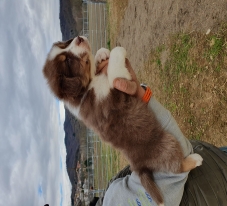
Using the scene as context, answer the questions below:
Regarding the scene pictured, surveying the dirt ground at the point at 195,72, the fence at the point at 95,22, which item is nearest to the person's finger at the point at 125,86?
the dirt ground at the point at 195,72

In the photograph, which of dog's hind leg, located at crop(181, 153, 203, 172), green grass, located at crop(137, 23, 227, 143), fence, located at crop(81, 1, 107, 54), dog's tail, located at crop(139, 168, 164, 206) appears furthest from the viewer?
fence, located at crop(81, 1, 107, 54)

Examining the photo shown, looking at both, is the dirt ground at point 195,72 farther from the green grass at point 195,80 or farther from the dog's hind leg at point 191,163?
the dog's hind leg at point 191,163

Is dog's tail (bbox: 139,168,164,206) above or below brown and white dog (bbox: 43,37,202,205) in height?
below

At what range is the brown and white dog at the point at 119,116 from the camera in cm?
180

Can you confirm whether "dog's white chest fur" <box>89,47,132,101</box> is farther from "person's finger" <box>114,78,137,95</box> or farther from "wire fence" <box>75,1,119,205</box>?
"wire fence" <box>75,1,119,205</box>

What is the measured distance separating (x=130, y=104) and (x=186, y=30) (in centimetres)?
296

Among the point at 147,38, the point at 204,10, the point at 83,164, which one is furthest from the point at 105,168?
the point at 204,10

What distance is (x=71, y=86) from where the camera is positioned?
7.00 ft

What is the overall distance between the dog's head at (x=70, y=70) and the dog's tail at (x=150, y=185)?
836 millimetres

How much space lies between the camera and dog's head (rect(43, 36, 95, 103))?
7.13 ft

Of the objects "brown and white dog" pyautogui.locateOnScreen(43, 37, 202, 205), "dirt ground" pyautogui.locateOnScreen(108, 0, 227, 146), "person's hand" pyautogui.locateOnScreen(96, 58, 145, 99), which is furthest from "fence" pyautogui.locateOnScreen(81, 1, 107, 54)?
"person's hand" pyautogui.locateOnScreen(96, 58, 145, 99)

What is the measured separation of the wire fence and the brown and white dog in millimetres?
6646

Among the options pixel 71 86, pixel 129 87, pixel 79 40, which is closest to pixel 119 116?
pixel 129 87

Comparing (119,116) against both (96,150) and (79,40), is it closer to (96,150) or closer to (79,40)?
(79,40)
